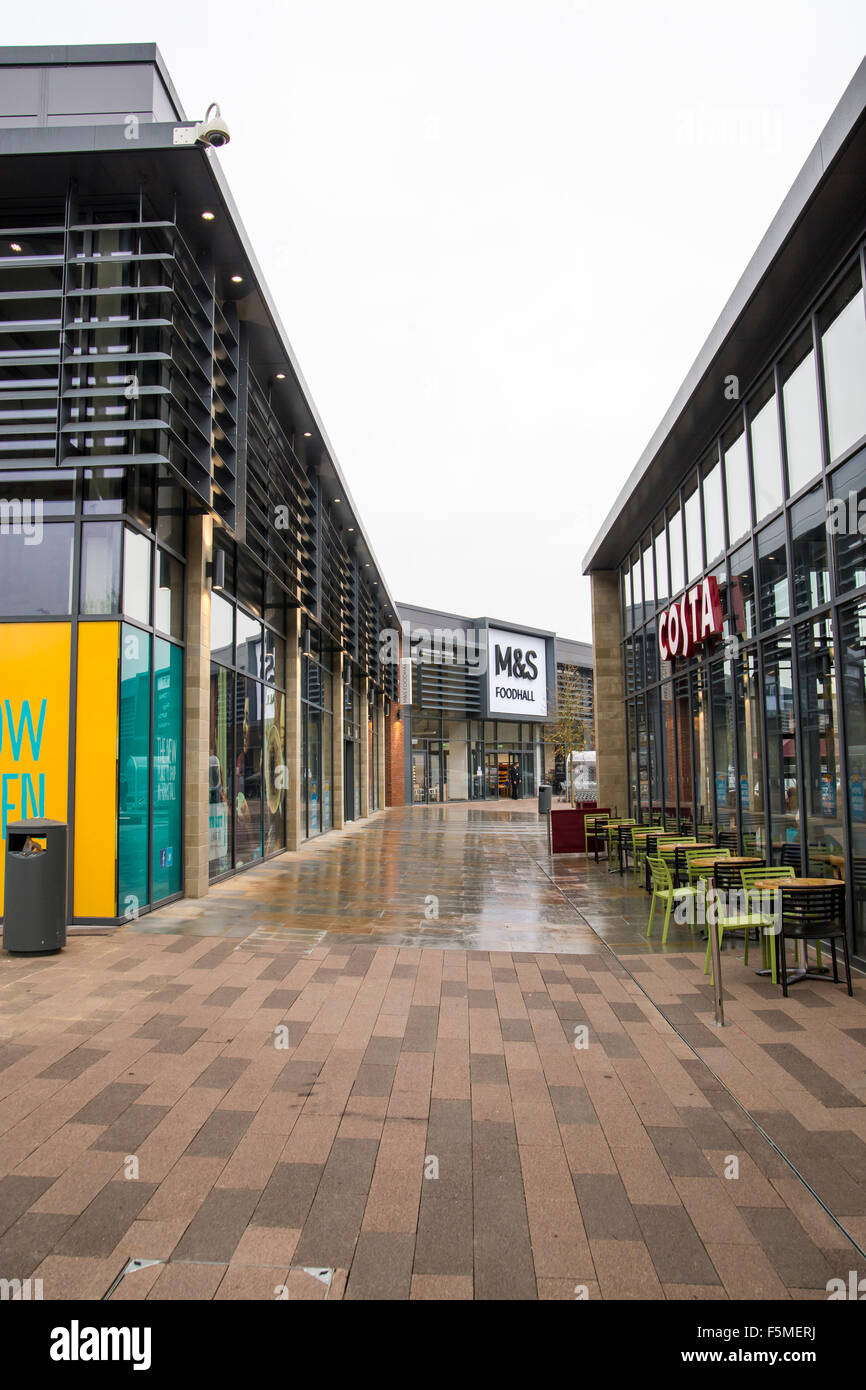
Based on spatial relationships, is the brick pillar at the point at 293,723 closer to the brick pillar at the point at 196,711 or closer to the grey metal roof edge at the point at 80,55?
the brick pillar at the point at 196,711

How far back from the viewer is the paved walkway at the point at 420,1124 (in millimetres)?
3062

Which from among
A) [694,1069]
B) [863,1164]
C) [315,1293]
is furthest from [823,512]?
[315,1293]

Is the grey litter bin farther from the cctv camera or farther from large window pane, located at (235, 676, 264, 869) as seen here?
the cctv camera

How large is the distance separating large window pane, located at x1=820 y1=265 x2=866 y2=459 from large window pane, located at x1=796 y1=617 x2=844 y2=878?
1810mm

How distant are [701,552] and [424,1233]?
458 inches

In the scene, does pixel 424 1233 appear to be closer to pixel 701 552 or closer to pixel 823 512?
pixel 823 512

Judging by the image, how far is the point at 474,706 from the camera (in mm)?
44594

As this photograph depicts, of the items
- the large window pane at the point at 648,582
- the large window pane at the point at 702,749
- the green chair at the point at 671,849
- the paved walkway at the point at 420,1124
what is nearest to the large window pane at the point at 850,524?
the paved walkway at the point at 420,1124

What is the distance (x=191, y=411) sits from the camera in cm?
1015

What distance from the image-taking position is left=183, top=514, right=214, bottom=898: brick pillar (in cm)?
1070

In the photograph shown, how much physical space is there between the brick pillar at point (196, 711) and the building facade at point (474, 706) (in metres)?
27.8

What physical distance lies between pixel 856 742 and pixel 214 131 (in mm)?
8452

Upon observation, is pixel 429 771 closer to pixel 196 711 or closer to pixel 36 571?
pixel 196 711

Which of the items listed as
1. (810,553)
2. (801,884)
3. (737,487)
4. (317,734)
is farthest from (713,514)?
(317,734)
